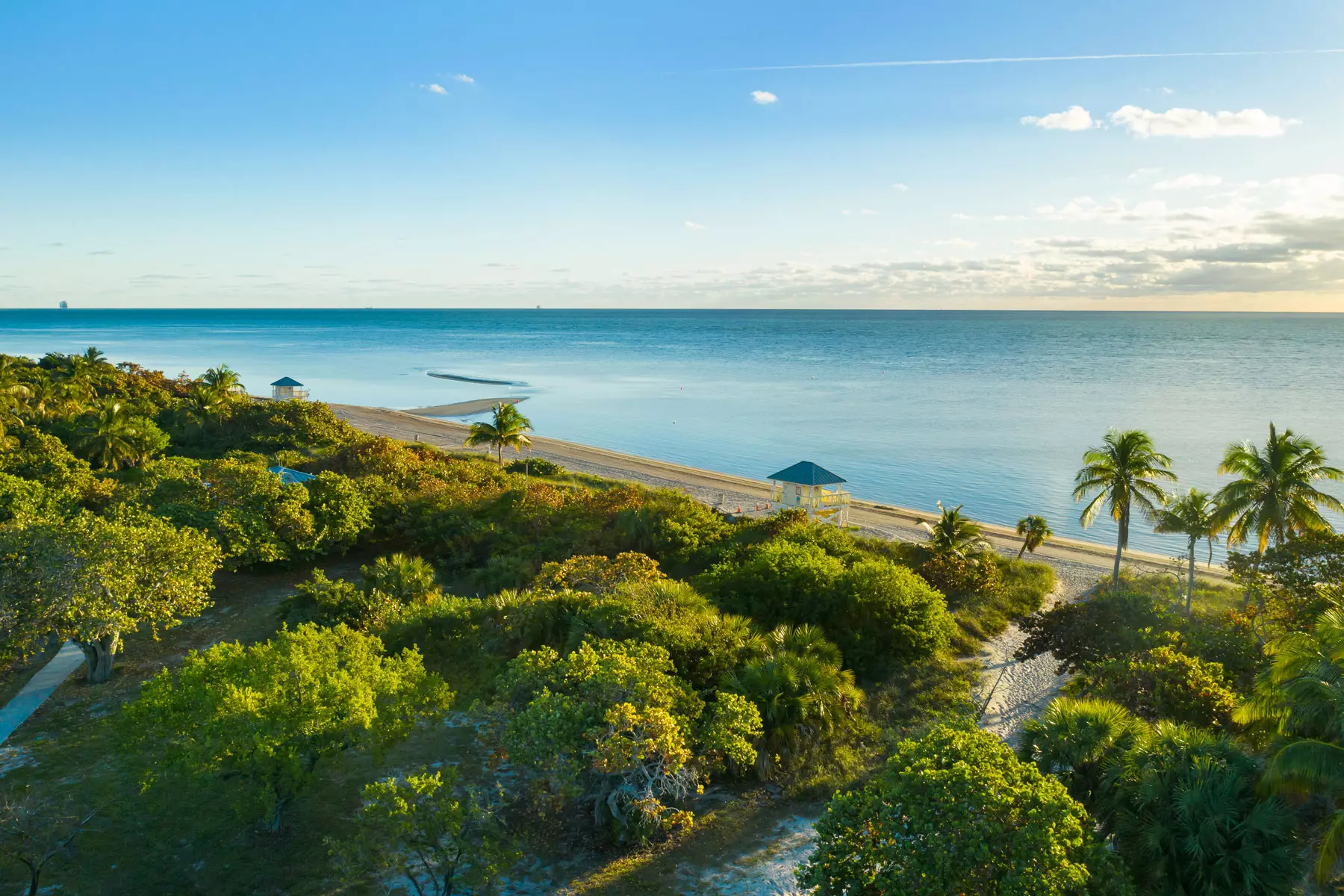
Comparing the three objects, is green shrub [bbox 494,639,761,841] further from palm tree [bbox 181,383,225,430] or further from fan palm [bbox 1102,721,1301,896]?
palm tree [bbox 181,383,225,430]

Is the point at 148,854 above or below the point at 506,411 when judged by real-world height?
below

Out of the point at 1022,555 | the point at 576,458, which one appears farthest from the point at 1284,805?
the point at 576,458

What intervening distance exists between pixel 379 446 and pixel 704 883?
32.1 m

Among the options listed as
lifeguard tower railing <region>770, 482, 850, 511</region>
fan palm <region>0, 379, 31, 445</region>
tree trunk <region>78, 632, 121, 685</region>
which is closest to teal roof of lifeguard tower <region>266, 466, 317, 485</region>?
tree trunk <region>78, 632, 121, 685</region>

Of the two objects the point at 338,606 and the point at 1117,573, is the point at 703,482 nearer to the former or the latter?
the point at 1117,573

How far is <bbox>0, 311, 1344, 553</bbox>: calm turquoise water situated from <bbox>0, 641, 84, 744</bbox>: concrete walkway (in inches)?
1650

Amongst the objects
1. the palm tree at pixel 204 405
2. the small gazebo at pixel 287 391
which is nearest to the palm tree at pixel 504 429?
the palm tree at pixel 204 405

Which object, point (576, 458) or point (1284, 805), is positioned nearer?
point (1284, 805)

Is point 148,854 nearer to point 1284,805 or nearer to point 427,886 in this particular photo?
point 427,886

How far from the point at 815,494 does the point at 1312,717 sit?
26528 millimetres

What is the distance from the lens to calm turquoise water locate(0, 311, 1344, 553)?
58750mm

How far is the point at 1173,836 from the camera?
1139 cm

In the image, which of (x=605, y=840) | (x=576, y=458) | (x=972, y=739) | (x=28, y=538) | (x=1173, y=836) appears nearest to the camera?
(x=1173, y=836)

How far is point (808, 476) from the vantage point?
3741cm
